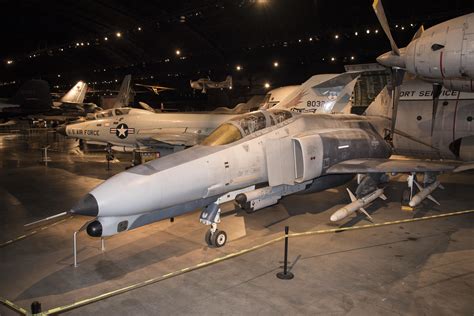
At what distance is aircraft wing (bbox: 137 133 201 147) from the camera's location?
15172 mm

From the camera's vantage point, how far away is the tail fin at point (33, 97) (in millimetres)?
Answer: 28125

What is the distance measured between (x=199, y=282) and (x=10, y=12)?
142 ft

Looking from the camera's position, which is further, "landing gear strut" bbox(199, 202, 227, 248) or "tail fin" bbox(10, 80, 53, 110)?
"tail fin" bbox(10, 80, 53, 110)

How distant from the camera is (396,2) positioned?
2417cm

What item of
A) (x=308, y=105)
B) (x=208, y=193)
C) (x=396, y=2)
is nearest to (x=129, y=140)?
(x=308, y=105)

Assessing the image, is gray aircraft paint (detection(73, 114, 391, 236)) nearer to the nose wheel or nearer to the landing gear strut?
the landing gear strut

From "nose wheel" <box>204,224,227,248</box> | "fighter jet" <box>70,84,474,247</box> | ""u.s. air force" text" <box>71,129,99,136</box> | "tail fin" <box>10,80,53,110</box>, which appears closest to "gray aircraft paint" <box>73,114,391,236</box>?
"fighter jet" <box>70,84,474,247</box>

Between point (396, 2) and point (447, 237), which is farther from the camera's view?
point (396, 2)

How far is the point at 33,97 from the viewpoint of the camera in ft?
92.9

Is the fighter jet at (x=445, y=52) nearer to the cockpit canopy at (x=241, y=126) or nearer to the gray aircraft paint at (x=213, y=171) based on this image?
the gray aircraft paint at (x=213, y=171)

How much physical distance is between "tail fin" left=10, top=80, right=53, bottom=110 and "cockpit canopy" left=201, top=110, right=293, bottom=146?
25.2 m

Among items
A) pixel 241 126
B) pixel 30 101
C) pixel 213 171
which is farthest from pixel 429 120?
pixel 30 101

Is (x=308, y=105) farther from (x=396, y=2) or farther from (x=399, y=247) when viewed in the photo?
(x=396, y=2)

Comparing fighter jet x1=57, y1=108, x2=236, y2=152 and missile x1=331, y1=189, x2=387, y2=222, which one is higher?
fighter jet x1=57, y1=108, x2=236, y2=152
